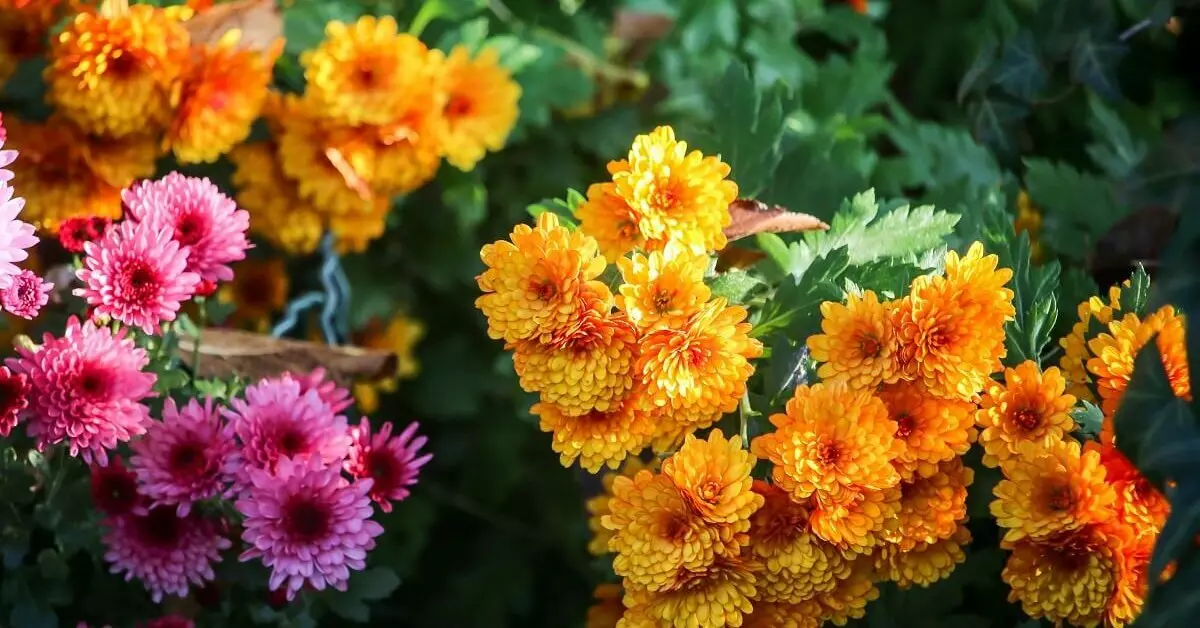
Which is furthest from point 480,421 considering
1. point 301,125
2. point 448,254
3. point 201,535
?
point 201,535

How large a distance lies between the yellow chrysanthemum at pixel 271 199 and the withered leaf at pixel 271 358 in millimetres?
132

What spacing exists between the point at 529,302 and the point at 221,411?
29 centimetres

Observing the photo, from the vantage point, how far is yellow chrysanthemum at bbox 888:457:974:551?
75 centimetres

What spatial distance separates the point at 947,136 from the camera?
121 cm

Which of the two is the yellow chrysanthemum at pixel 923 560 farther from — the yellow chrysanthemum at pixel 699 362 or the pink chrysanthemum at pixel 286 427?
the pink chrysanthemum at pixel 286 427

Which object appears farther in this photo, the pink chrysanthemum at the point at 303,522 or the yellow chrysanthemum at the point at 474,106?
the yellow chrysanthemum at the point at 474,106

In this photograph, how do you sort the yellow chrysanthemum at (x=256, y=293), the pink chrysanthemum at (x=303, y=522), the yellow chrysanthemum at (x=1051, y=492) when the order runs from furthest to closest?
the yellow chrysanthemum at (x=256, y=293) → the pink chrysanthemum at (x=303, y=522) → the yellow chrysanthemum at (x=1051, y=492)

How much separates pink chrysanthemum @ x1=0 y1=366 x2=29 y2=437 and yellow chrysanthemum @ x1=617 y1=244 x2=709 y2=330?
1.40 ft

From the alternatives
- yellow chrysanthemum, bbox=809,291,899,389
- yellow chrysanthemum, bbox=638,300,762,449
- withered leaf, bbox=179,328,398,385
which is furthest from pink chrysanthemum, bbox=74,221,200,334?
yellow chrysanthemum, bbox=809,291,899,389

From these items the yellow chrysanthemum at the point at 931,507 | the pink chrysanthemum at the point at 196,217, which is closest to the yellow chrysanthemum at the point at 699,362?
the yellow chrysanthemum at the point at 931,507

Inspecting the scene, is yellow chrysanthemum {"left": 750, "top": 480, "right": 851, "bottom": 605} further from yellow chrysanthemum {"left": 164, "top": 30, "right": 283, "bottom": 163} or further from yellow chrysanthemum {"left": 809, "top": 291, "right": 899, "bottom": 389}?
yellow chrysanthemum {"left": 164, "top": 30, "right": 283, "bottom": 163}

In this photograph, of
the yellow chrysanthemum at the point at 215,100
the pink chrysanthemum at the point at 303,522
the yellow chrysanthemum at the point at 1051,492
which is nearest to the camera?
the yellow chrysanthemum at the point at 1051,492

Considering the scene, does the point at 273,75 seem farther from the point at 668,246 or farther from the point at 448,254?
the point at 668,246

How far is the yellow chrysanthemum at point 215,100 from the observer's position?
1.02 meters
